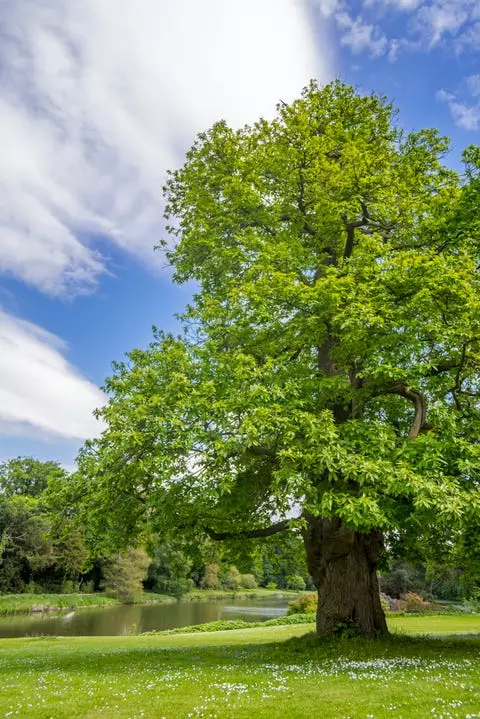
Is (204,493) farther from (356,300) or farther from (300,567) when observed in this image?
(300,567)

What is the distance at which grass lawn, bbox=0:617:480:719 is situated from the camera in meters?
6.94

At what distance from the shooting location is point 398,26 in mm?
13352

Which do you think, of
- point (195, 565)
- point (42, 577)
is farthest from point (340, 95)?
point (42, 577)

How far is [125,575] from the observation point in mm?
58281

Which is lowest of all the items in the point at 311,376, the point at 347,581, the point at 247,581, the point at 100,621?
the point at 100,621

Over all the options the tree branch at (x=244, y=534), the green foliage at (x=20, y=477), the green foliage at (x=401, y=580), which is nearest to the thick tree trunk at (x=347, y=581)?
the tree branch at (x=244, y=534)

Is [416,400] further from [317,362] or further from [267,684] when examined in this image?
[267,684]

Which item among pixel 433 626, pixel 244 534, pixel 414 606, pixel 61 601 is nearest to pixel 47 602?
pixel 61 601

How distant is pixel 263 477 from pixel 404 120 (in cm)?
1238

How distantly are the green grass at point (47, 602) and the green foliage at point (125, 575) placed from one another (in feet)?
3.98

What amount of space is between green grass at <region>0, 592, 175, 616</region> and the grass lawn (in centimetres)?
4053

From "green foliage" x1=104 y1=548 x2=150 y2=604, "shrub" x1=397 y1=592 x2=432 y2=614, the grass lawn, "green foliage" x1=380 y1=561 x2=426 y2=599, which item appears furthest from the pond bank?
the grass lawn

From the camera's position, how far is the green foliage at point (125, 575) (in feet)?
190

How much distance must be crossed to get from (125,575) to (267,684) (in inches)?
2200
